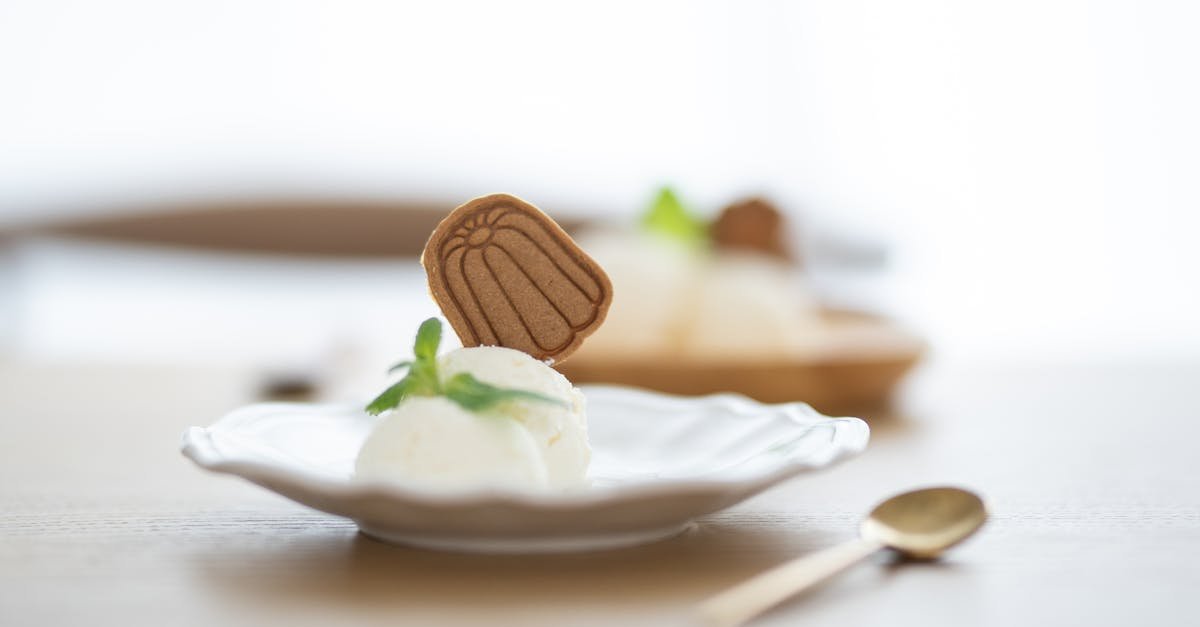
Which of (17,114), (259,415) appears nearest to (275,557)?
(259,415)

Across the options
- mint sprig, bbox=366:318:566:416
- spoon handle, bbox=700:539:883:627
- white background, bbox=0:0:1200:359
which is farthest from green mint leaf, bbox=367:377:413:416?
white background, bbox=0:0:1200:359

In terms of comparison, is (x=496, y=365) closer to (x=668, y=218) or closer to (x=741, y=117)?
(x=668, y=218)

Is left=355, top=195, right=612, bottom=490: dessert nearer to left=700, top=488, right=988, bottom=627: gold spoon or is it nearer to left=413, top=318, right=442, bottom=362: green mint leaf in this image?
left=413, top=318, right=442, bottom=362: green mint leaf

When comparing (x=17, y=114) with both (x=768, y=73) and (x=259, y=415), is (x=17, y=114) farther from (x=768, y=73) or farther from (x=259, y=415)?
(x=259, y=415)

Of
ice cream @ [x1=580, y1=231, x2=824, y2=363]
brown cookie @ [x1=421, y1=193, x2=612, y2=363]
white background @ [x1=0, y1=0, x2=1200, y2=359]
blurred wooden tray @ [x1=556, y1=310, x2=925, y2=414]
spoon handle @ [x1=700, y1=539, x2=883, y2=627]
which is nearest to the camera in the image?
spoon handle @ [x1=700, y1=539, x2=883, y2=627]

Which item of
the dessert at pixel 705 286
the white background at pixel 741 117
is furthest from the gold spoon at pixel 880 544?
the white background at pixel 741 117
